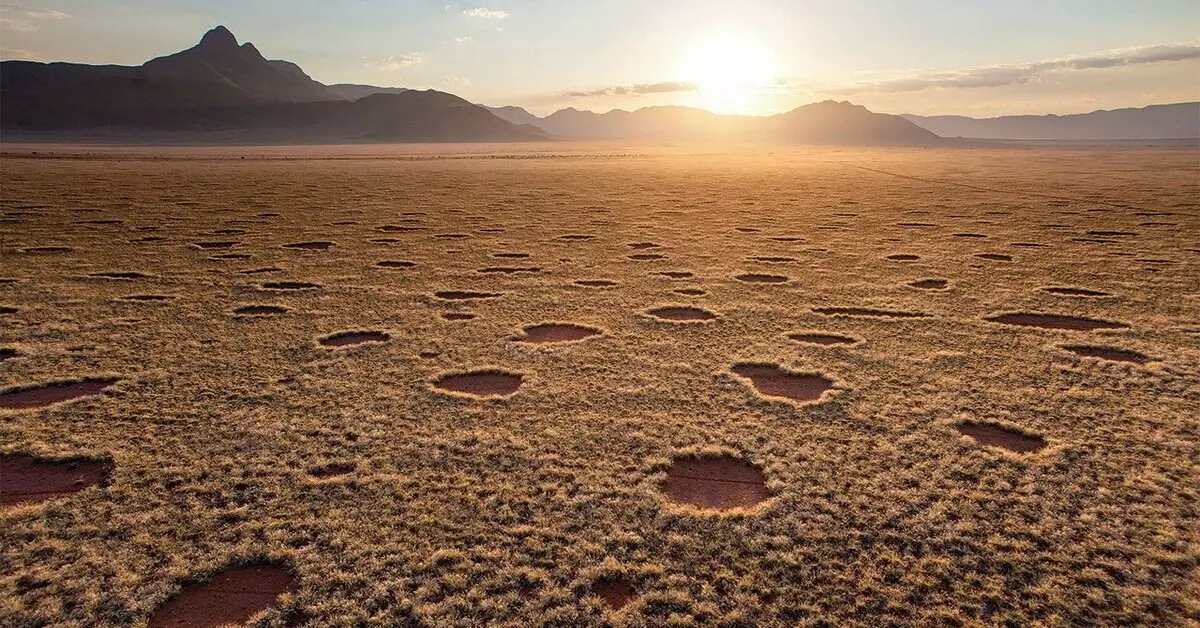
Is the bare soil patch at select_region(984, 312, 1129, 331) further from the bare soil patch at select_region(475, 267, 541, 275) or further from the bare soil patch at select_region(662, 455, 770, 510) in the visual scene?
the bare soil patch at select_region(475, 267, 541, 275)

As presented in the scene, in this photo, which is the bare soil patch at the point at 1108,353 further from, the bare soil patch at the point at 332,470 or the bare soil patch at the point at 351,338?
the bare soil patch at the point at 351,338

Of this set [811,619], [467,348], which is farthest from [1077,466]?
[467,348]

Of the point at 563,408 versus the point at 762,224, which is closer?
the point at 563,408

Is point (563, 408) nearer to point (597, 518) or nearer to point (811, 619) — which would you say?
point (597, 518)

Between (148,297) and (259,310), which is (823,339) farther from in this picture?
(148,297)

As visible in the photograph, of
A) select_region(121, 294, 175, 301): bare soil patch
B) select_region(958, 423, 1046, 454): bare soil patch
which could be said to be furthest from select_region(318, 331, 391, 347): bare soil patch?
select_region(958, 423, 1046, 454): bare soil patch

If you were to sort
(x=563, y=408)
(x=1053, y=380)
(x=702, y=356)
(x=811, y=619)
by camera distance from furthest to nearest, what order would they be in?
(x=702, y=356) → (x=1053, y=380) → (x=563, y=408) → (x=811, y=619)
